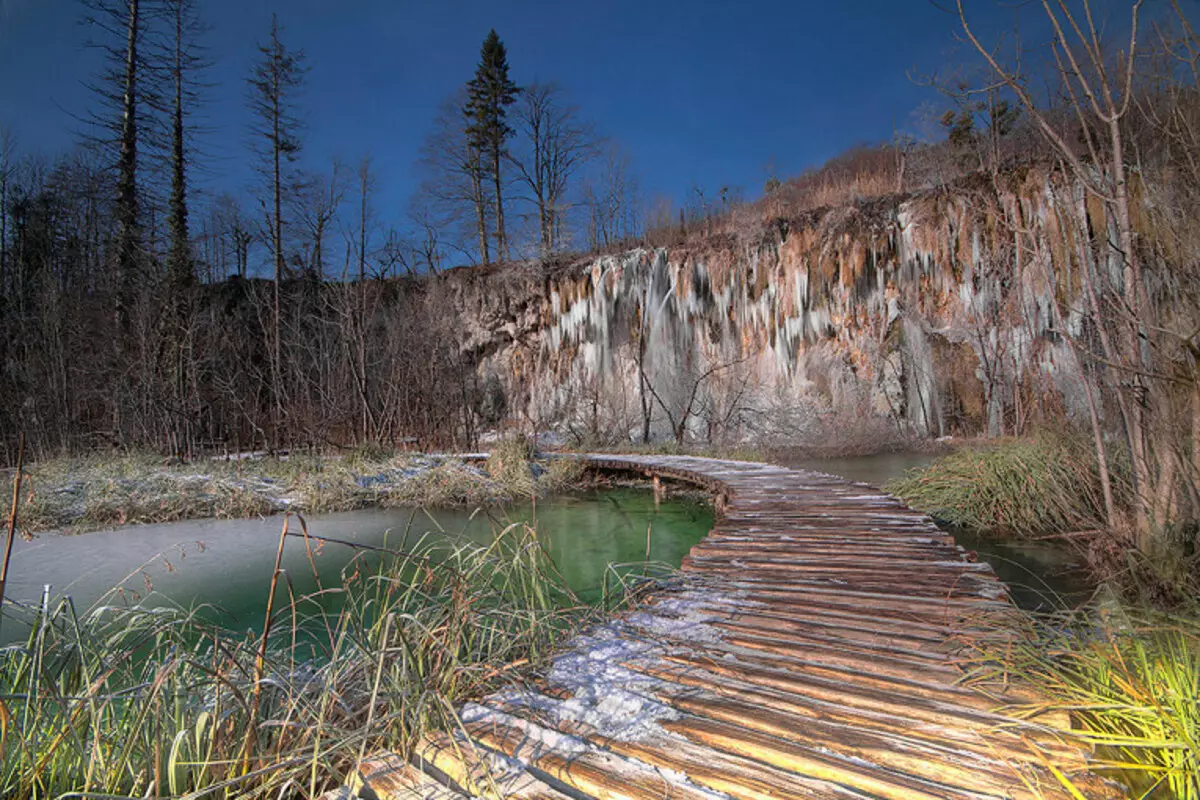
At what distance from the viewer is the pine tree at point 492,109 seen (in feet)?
65.5

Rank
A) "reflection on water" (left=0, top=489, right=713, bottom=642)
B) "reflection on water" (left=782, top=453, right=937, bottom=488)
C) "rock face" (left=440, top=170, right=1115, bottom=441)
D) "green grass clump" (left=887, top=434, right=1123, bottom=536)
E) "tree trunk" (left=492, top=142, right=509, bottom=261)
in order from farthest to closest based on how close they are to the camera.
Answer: "tree trunk" (left=492, top=142, right=509, bottom=261), "rock face" (left=440, top=170, right=1115, bottom=441), "reflection on water" (left=782, top=453, right=937, bottom=488), "green grass clump" (left=887, top=434, right=1123, bottom=536), "reflection on water" (left=0, top=489, right=713, bottom=642)

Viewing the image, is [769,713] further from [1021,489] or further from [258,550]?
[258,550]

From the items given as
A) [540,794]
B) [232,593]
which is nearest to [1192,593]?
[540,794]

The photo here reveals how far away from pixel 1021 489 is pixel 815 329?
327 inches

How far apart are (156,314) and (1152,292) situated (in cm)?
1452

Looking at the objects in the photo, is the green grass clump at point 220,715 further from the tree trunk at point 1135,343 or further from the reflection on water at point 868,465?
the reflection on water at point 868,465

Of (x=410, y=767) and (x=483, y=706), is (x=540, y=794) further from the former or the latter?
(x=483, y=706)

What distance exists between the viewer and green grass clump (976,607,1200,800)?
3.86 feet

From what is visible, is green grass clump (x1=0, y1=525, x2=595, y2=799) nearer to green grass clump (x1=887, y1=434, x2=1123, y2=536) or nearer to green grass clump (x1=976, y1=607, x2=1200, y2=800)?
green grass clump (x1=976, y1=607, x2=1200, y2=800)

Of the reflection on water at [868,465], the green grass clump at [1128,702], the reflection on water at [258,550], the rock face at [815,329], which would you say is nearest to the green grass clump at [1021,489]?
the reflection on water at [868,465]

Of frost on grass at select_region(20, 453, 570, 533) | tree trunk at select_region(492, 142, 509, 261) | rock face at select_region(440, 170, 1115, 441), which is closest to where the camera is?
frost on grass at select_region(20, 453, 570, 533)

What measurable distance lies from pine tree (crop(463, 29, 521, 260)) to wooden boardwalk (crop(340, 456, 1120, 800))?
18752mm

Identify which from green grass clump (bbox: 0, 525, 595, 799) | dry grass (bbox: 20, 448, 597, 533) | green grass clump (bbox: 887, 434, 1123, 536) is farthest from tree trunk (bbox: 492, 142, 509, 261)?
green grass clump (bbox: 0, 525, 595, 799)

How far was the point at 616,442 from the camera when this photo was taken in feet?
41.7
